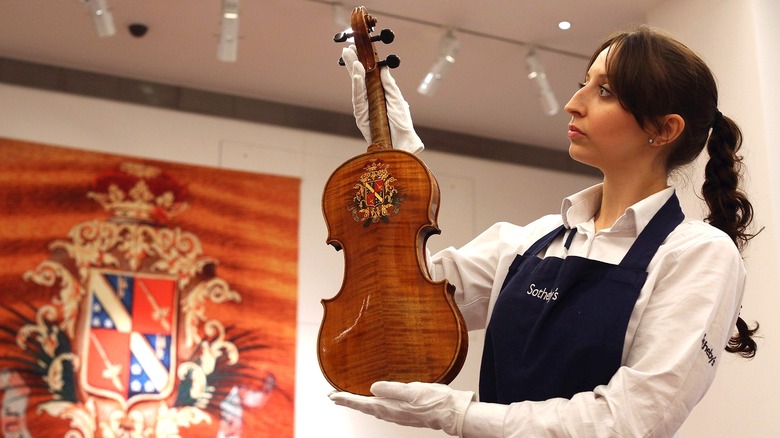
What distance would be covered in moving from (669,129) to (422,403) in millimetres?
707

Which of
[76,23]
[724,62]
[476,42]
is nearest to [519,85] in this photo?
[476,42]

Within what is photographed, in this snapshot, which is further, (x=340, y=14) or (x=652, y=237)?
(x=340, y=14)

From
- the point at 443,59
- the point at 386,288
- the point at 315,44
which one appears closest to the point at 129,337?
the point at 315,44

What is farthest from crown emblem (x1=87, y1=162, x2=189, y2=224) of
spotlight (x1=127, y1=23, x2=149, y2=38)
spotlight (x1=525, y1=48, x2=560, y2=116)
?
spotlight (x1=525, y1=48, x2=560, y2=116)

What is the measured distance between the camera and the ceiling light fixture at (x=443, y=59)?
5.30m

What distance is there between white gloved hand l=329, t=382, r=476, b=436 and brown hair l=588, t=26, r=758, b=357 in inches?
24.4

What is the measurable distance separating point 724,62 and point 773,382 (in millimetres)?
1495

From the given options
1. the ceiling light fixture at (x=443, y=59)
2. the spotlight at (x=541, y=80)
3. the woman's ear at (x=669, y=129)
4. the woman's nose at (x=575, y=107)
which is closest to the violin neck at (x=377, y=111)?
the woman's nose at (x=575, y=107)

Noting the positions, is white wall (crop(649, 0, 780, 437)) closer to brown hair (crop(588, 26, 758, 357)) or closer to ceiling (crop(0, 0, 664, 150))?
ceiling (crop(0, 0, 664, 150))

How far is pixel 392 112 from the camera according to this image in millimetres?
2023

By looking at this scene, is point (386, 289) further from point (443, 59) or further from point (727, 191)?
point (443, 59)

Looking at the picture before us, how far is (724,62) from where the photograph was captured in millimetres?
4512

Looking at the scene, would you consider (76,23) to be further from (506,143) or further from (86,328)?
(506,143)

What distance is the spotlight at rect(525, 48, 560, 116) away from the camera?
18.1 ft
